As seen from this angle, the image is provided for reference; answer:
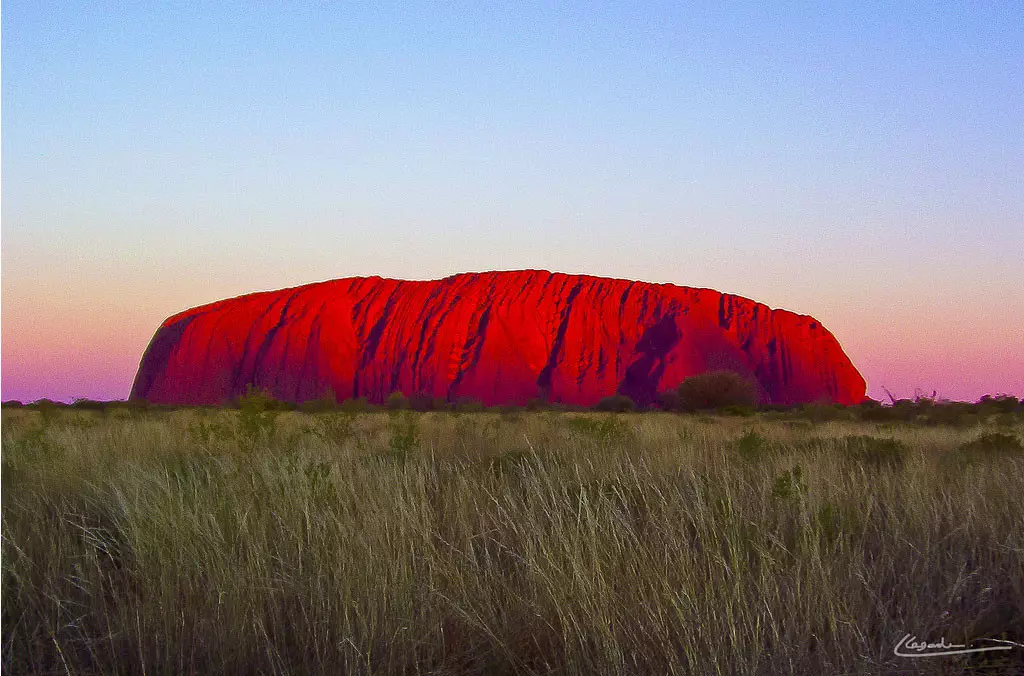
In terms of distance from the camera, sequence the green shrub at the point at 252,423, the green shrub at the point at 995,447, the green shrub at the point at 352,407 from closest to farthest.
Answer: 1. the green shrub at the point at 252,423
2. the green shrub at the point at 995,447
3. the green shrub at the point at 352,407

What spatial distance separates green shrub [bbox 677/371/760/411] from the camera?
46741 mm

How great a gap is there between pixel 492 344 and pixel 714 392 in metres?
24.8

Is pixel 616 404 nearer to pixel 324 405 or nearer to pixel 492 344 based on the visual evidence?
pixel 492 344

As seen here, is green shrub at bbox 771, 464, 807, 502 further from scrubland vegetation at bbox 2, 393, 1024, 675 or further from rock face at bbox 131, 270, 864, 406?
rock face at bbox 131, 270, 864, 406

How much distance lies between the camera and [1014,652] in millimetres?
3182

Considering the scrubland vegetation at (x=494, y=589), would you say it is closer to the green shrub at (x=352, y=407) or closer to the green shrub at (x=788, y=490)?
the green shrub at (x=788, y=490)

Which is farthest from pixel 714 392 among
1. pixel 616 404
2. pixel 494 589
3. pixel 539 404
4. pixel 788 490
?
pixel 494 589

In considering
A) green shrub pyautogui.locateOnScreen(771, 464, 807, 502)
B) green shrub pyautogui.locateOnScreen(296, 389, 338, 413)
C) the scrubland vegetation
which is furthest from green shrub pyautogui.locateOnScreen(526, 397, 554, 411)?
A: the scrubland vegetation

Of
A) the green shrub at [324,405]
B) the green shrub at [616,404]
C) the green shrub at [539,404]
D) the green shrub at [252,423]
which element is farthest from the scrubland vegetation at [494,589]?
the green shrub at [616,404]

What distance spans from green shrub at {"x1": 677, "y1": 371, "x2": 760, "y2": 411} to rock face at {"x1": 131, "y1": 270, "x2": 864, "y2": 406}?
1450 centimetres

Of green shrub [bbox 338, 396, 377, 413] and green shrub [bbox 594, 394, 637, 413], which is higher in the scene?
green shrub [bbox 338, 396, 377, 413]

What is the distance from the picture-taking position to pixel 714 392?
1852 inches

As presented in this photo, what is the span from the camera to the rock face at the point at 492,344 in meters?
66.0

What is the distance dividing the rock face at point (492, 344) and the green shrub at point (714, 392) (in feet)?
47.6
